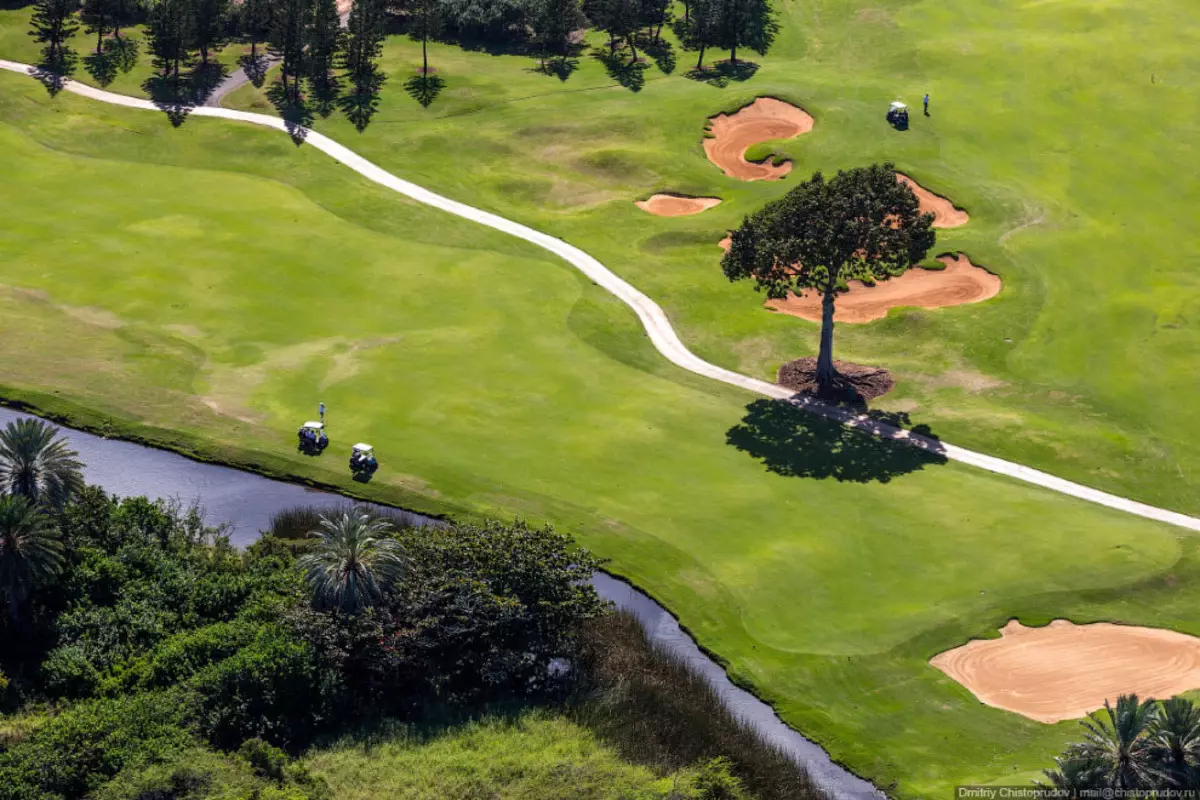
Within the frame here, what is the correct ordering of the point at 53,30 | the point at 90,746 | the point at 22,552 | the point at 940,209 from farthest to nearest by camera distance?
the point at 53,30 < the point at 940,209 < the point at 22,552 < the point at 90,746

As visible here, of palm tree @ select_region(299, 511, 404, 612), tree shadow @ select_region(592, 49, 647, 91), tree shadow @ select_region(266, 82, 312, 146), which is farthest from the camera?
tree shadow @ select_region(592, 49, 647, 91)

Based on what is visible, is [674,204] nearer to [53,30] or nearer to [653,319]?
[653,319]

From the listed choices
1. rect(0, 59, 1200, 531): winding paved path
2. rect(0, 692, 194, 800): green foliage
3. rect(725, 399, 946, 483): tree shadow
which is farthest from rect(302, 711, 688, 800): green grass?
rect(0, 59, 1200, 531): winding paved path

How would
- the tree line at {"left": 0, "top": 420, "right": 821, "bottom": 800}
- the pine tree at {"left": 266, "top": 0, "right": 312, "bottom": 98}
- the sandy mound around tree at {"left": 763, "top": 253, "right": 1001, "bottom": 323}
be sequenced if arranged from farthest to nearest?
1. the pine tree at {"left": 266, "top": 0, "right": 312, "bottom": 98}
2. the sandy mound around tree at {"left": 763, "top": 253, "right": 1001, "bottom": 323}
3. the tree line at {"left": 0, "top": 420, "right": 821, "bottom": 800}

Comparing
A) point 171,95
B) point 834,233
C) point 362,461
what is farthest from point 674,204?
point 171,95

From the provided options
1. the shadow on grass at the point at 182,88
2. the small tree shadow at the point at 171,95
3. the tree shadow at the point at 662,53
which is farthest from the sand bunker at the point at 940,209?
the small tree shadow at the point at 171,95

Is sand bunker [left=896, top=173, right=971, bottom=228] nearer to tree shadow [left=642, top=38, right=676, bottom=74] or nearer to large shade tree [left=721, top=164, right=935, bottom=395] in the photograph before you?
large shade tree [left=721, top=164, right=935, bottom=395]

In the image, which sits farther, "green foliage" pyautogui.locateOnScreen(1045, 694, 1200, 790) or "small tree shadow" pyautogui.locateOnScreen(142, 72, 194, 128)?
"small tree shadow" pyautogui.locateOnScreen(142, 72, 194, 128)

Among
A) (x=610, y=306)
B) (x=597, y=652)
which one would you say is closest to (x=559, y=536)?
(x=597, y=652)
